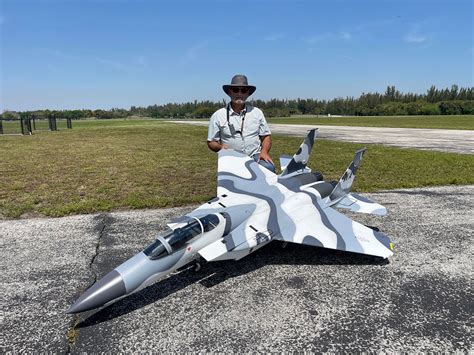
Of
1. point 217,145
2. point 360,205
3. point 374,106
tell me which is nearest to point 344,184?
point 360,205

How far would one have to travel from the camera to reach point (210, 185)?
37.9 ft

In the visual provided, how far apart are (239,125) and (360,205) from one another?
3.38 m

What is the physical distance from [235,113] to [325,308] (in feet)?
→ 13.8

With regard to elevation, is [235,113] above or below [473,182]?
above

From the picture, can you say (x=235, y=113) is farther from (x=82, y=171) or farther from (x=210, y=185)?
(x=82, y=171)

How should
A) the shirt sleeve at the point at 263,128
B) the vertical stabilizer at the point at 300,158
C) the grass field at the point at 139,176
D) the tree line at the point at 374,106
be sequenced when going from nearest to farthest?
the shirt sleeve at the point at 263,128
the vertical stabilizer at the point at 300,158
the grass field at the point at 139,176
the tree line at the point at 374,106

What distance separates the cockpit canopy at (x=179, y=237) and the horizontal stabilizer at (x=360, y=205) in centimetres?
373

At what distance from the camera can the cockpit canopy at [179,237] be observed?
15.0 ft

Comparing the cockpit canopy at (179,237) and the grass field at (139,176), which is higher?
the cockpit canopy at (179,237)

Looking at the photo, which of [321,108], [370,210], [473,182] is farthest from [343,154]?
[321,108]

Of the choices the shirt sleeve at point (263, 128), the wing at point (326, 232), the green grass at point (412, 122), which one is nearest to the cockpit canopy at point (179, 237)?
the wing at point (326, 232)

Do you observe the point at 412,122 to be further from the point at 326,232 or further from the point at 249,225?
the point at 249,225

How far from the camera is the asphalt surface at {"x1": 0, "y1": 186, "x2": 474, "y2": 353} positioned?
3.96 m

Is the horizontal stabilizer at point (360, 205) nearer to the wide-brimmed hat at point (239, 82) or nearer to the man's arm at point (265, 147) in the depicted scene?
the man's arm at point (265, 147)
